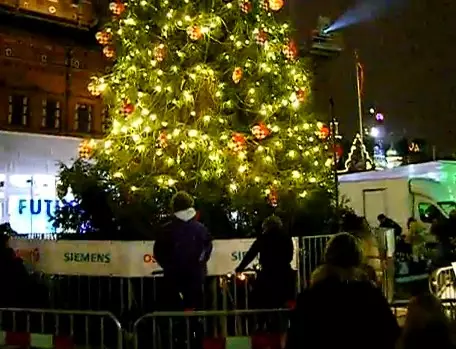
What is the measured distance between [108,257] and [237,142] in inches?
129

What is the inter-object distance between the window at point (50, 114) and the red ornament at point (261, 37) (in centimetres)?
1686

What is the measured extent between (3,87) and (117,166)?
51.1ft

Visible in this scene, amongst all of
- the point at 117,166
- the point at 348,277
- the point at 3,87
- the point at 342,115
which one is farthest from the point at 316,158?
the point at 342,115

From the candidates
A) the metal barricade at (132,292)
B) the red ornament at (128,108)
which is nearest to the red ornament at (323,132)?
the red ornament at (128,108)

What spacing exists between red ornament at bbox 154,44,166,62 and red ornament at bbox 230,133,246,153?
2038 mm

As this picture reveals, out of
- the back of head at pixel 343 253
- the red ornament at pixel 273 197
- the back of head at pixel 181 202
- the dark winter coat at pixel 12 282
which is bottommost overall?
the dark winter coat at pixel 12 282

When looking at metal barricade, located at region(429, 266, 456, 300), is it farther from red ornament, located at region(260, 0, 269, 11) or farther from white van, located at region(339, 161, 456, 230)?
white van, located at region(339, 161, 456, 230)

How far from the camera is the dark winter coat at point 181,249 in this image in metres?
8.48

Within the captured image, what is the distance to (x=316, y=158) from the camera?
13.6 m

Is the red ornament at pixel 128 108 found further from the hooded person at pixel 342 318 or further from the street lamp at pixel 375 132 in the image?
the street lamp at pixel 375 132

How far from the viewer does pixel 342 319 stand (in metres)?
4.46

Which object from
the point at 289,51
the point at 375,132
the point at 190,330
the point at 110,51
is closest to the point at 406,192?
the point at 289,51

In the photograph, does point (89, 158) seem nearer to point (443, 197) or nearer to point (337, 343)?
point (337, 343)

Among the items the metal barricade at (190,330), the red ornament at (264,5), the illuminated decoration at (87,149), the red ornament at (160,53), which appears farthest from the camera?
the red ornament at (264,5)
